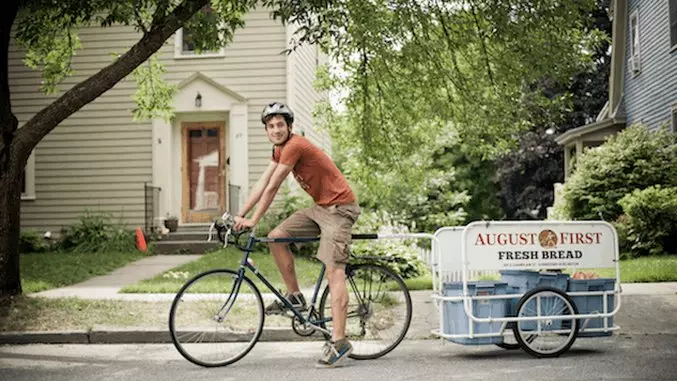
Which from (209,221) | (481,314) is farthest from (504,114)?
(209,221)

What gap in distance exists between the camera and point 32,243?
754 inches

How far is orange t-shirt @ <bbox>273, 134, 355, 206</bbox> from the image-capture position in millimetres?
6734

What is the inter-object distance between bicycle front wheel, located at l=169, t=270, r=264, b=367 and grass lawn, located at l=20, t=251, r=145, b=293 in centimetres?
582

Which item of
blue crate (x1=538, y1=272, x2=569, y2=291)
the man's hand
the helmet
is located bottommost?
blue crate (x1=538, y1=272, x2=569, y2=291)

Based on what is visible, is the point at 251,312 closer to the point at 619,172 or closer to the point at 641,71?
the point at 619,172

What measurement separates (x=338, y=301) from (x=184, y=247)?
1234 centimetres

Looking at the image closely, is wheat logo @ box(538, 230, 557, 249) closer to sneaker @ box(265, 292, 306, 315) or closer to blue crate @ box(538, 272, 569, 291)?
blue crate @ box(538, 272, 569, 291)

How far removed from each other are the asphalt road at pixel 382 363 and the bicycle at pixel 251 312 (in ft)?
0.56

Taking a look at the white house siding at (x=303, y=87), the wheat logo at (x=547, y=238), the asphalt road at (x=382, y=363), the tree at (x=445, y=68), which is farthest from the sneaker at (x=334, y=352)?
the white house siding at (x=303, y=87)

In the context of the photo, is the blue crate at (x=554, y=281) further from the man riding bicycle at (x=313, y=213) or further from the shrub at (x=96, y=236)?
the shrub at (x=96, y=236)

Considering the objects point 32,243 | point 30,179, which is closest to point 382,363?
point 32,243

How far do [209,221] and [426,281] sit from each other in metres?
9.17

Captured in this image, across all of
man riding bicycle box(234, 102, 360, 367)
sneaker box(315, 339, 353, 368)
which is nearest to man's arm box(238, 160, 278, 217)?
man riding bicycle box(234, 102, 360, 367)

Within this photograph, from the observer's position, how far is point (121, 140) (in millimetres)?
20344
